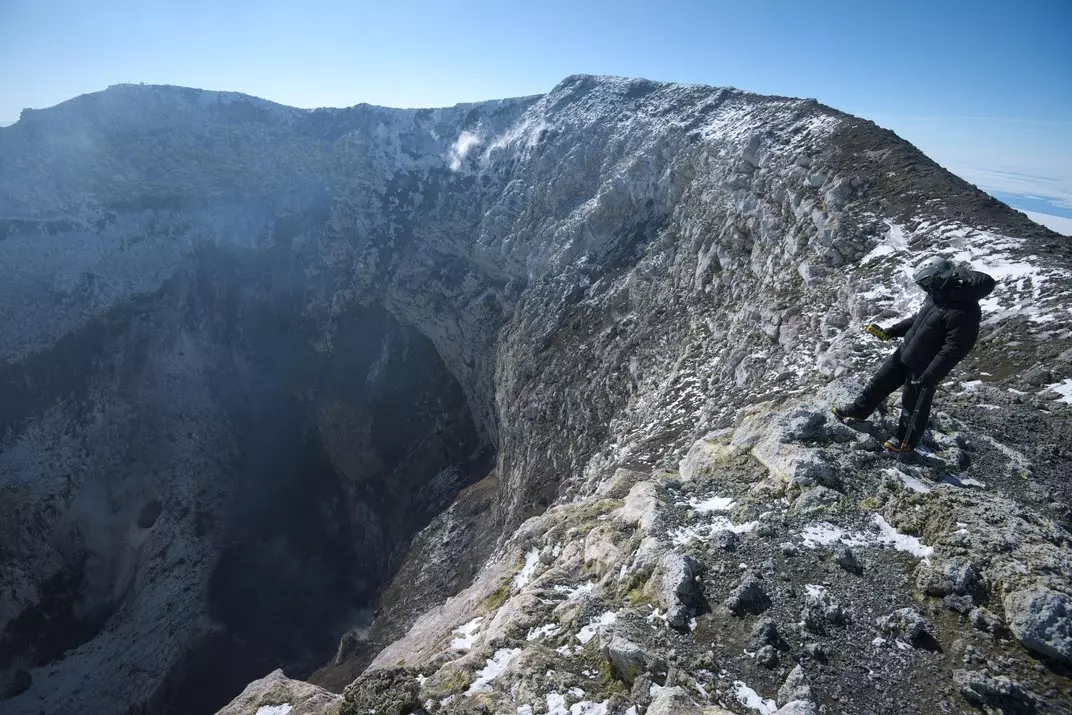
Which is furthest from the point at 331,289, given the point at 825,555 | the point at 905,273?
the point at 825,555

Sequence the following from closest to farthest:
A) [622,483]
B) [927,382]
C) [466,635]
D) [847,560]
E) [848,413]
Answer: [847,560] < [927,382] < [848,413] < [466,635] < [622,483]

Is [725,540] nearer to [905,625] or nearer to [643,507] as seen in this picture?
[643,507]

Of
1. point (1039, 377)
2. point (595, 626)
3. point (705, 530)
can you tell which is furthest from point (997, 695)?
point (1039, 377)

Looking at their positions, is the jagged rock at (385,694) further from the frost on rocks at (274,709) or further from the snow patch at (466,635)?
the frost on rocks at (274,709)

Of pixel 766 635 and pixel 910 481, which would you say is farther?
pixel 910 481

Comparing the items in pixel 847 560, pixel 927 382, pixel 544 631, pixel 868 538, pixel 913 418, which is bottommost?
pixel 544 631

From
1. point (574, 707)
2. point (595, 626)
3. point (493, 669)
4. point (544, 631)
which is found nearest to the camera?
point (574, 707)
